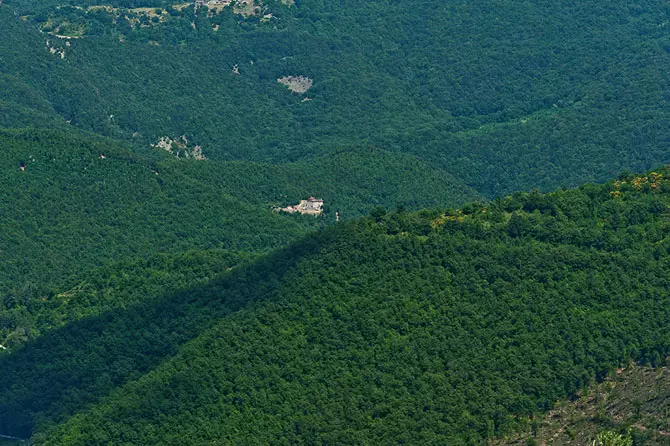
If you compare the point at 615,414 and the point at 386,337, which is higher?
the point at 615,414

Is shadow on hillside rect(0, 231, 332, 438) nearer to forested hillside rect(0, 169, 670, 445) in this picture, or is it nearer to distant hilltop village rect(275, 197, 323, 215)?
forested hillside rect(0, 169, 670, 445)

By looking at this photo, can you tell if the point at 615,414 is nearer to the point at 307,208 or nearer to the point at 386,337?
the point at 386,337

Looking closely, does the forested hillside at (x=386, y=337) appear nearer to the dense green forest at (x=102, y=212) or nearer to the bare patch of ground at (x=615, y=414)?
the bare patch of ground at (x=615, y=414)

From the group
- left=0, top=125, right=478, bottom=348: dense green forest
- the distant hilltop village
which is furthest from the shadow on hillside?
the distant hilltop village

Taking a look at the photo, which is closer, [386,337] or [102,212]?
[386,337]

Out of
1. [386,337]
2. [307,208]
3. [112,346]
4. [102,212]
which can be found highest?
[386,337]

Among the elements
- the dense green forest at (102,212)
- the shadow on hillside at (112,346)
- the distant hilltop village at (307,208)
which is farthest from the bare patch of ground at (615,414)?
the distant hilltop village at (307,208)

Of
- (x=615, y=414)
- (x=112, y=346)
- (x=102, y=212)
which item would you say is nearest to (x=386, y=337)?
(x=615, y=414)
